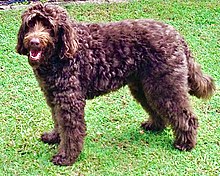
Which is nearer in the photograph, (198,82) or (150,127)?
(198,82)

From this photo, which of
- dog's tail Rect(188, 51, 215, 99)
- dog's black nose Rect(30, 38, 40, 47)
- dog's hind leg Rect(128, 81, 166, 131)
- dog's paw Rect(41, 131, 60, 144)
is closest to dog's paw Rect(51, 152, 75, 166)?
dog's paw Rect(41, 131, 60, 144)

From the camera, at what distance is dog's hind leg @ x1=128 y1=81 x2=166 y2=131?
5.83 metres

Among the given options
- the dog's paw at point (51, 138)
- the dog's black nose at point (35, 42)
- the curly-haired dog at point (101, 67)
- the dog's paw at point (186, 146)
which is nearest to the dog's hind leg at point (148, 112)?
the curly-haired dog at point (101, 67)

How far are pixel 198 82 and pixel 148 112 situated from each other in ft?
2.31

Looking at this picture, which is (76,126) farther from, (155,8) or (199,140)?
(155,8)

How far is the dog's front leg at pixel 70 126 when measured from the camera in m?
Answer: 5.20

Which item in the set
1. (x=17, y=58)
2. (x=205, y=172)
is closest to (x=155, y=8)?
(x=17, y=58)

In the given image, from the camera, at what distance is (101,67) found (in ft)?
17.2

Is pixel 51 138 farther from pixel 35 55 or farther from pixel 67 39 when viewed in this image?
pixel 67 39

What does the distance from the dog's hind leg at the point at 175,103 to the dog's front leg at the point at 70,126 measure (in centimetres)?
77

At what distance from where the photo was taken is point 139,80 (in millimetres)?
5559

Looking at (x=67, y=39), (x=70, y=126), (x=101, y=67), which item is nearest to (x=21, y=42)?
(x=67, y=39)

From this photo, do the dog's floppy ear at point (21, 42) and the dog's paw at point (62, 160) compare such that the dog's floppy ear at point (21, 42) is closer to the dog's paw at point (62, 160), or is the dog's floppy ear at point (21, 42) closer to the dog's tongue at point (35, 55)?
the dog's tongue at point (35, 55)

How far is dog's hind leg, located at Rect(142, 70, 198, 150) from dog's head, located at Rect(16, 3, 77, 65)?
3.24ft
